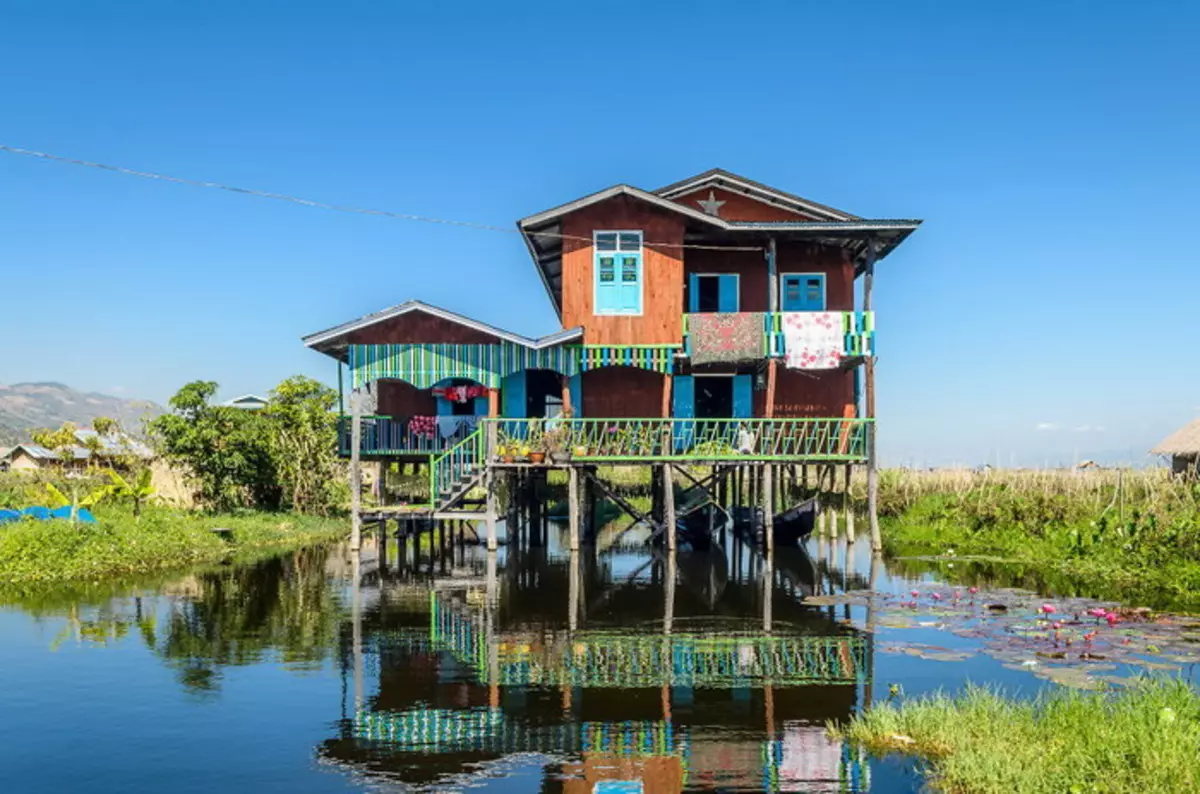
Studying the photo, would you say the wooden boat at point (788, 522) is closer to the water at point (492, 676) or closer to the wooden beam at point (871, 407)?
the wooden beam at point (871, 407)

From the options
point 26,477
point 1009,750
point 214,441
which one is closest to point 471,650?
point 1009,750

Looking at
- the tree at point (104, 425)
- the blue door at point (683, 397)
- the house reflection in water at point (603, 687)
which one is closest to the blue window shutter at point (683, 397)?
the blue door at point (683, 397)

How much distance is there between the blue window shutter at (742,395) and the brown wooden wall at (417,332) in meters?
6.25

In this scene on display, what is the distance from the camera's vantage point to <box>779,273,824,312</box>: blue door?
2398 cm

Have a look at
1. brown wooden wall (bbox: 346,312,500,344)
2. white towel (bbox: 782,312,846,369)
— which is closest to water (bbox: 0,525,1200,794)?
white towel (bbox: 782,312,846,369)

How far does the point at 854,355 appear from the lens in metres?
22.3

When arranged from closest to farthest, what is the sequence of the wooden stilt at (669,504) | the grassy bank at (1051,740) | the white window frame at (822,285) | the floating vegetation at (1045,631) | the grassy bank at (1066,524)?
the grassy bank at (1051,740), the floating vegetation at (1045,631), the grassy bank at (1066,524), the wooden stilt at (669,504), the white window frame at (822,285)

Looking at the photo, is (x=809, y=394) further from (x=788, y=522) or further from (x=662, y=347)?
(x=662, y=347)

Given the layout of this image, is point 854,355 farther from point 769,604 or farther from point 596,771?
point 596,771

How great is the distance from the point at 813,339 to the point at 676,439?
4.01 meters

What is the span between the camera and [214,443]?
88.7 ft

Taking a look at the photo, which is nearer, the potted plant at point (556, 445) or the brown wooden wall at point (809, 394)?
the potted plant at point (556, 445)

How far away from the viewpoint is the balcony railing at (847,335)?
22.1 meters

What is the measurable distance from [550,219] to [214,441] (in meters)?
12.0
